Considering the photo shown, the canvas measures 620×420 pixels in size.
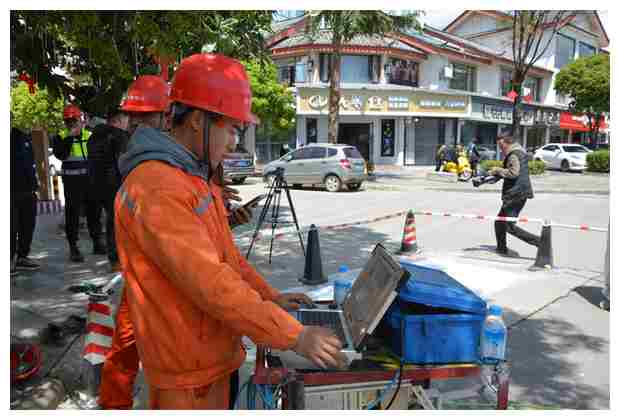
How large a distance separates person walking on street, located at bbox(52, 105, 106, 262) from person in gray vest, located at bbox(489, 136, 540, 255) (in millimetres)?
5829

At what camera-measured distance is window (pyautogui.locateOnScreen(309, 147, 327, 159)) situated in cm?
1772

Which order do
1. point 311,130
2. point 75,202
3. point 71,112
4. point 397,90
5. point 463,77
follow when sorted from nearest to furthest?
point 75,202, point 71,112, point 397,90, point 311,130, point 463,77

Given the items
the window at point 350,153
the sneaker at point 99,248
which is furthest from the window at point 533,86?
the sneaker at point 99,248

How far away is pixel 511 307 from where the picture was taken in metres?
5.40

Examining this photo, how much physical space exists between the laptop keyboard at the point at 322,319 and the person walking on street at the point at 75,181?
15.8ft

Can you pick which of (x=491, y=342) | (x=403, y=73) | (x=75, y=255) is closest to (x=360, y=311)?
(x=491, y=342)

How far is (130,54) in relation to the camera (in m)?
5.95

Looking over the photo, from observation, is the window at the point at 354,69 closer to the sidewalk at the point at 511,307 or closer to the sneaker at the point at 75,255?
the sidewalk at the point at 511,307

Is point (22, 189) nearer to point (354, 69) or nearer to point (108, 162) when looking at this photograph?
point (108, 162)

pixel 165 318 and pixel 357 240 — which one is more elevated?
pixel 165 318

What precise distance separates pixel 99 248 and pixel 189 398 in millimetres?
5948

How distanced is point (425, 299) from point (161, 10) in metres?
2.96

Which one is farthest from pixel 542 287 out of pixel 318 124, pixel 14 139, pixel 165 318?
pixel 318 124

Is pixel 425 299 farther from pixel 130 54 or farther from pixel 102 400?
pixel 130 54
